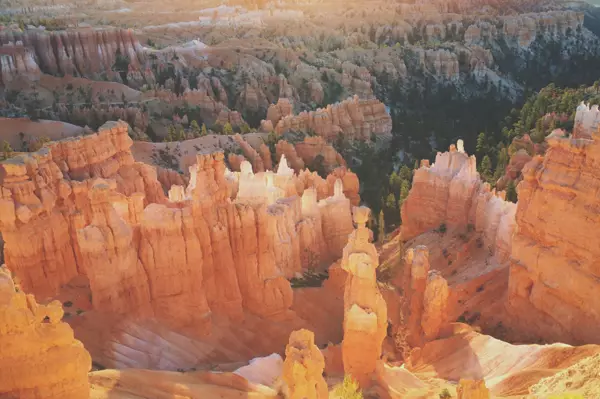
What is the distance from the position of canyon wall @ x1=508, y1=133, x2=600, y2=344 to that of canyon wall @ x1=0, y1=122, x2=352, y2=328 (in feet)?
23.0

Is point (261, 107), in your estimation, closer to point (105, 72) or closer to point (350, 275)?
point (105, 72)

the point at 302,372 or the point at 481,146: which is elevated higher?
the point at 302,372

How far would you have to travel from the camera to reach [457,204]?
23328 mm

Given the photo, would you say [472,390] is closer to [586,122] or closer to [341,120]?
[586,122]

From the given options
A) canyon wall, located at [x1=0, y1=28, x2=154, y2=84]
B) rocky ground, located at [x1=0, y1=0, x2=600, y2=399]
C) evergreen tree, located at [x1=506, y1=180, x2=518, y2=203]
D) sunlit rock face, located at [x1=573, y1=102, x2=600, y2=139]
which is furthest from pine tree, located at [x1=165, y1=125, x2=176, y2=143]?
sunlit rock face, located at [x1=573, y1=102, x2=600, y2=139]

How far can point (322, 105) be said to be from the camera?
62.3m

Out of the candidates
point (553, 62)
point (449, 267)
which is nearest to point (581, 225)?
point (449, 267)

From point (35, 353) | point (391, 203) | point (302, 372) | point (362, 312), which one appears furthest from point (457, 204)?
point (35, 353)

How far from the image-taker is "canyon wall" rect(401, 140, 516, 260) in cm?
1962

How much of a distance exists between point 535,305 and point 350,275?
590 cm

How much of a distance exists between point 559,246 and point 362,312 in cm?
586

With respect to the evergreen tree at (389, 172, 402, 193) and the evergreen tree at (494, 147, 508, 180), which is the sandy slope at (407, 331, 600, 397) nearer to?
the evergreen tree at (494, 147, 508, 180)

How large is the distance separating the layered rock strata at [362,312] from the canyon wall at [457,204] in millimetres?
7969

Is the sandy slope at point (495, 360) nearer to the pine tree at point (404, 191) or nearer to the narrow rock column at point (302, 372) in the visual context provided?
the narrow rock column at point (302, 372)
